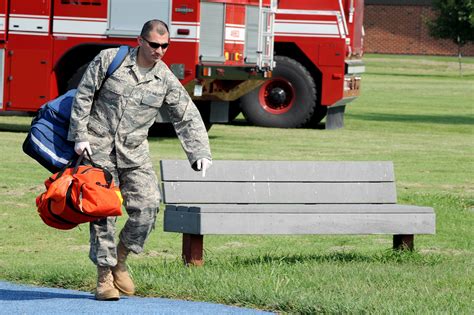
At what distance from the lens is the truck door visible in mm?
19844

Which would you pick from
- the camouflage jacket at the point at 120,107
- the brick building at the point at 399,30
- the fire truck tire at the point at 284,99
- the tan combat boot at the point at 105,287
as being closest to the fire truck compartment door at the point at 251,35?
the fire truck tire at the point at 284,99

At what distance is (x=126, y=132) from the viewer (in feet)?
26.0

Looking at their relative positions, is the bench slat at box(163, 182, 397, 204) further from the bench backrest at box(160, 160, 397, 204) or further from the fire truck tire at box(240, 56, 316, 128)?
the fire truck tire at box(240, 56, 316, 128)

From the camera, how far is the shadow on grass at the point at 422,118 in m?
27.3

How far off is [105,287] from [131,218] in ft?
1.50

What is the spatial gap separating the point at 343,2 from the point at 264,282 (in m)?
15.1

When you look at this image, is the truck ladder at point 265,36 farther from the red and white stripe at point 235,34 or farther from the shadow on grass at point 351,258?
the shadow on grass at point 351,258

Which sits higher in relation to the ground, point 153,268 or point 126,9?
point 126,9

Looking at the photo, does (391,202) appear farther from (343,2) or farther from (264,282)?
(343,2)

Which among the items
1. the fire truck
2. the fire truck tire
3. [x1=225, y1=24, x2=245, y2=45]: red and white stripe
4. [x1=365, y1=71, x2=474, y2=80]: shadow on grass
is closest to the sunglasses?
the fire truck

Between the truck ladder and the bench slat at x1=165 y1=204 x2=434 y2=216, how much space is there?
11.1 meters

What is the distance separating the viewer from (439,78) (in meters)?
49.2

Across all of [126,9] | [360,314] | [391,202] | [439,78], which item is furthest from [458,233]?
[439,78]

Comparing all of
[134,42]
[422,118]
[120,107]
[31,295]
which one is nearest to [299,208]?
[120,107]
